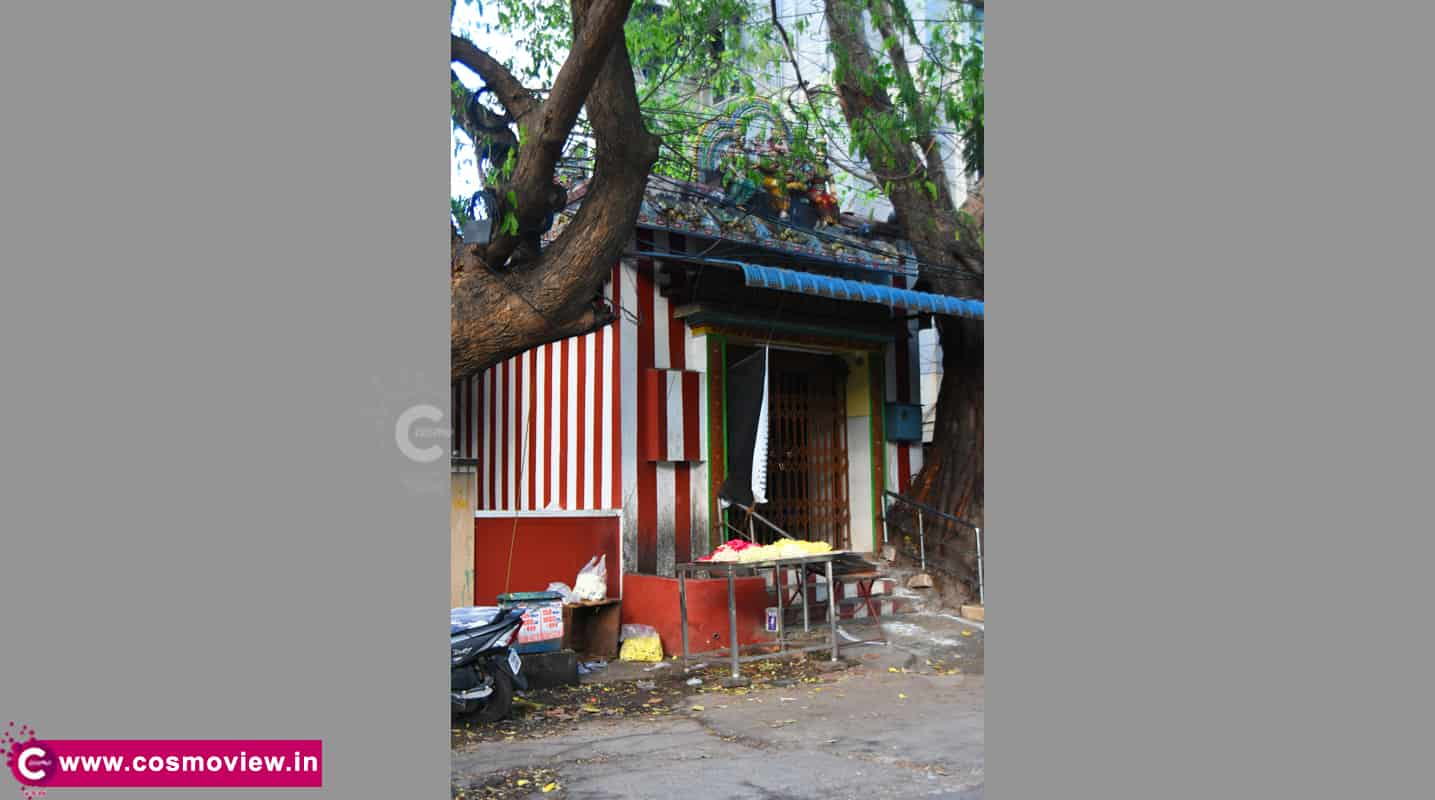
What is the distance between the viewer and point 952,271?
10.2m

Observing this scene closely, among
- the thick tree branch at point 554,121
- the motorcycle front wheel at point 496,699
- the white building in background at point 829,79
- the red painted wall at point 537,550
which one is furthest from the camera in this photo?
the white building in background at point 829,79

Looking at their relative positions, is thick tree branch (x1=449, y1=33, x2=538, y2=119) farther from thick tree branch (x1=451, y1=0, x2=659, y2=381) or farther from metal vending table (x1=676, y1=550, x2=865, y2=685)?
metal vending table (x1=676, y1=550, x2=865, y2=685)

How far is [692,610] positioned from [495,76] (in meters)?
4.27

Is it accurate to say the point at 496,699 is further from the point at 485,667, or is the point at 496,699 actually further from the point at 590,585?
the point at 590,585

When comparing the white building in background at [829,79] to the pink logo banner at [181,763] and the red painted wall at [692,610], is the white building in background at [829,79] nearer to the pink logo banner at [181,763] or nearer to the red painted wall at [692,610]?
the red painted wall at [692,610]

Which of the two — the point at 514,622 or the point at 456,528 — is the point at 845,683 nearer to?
the point at 514,622

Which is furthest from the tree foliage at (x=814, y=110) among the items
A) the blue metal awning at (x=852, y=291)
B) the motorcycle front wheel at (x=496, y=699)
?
the motorcycle front wheel at (x=496, y=699)

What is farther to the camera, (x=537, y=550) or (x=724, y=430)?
(x=724, y=430)

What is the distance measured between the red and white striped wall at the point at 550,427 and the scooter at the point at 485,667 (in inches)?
103

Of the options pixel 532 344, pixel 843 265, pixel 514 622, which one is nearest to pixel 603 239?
pixel 532 344

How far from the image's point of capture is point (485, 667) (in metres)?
6.17

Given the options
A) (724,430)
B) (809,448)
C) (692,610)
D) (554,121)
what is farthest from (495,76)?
(809,448)

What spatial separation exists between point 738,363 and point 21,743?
7.39 m

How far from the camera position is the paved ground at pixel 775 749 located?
4.66 meters
